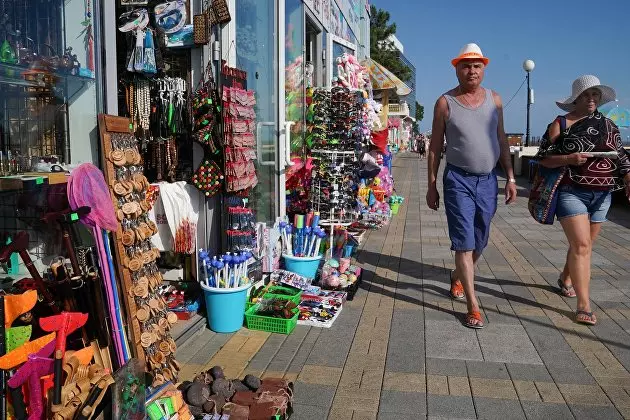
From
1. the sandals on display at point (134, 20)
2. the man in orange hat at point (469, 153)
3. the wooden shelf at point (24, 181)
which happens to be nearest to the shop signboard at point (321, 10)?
the sandals on display at point (134, 20)

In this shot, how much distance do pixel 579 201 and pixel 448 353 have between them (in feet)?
5.66

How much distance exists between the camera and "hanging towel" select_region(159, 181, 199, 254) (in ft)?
14.4

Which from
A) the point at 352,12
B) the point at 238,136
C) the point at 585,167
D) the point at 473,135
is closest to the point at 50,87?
the point at 238,136

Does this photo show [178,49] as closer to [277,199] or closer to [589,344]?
[277,199]

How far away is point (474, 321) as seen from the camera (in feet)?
14.7

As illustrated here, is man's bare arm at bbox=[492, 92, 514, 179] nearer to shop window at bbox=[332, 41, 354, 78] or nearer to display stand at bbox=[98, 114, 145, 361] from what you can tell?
display stand at bbox=[98, 114, 145, 361]

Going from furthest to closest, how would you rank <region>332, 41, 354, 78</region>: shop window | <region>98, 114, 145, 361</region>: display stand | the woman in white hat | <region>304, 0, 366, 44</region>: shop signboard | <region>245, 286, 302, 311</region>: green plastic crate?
<region>332, 41, 354, 78</region>: shop window → <region>304, 0, 366, 44</region>: shop signboard → <region>245, 286, 302, 311</region>: green plastic crate → the woman in white hat → <region>98, 114, 145, 361</region>: display stand

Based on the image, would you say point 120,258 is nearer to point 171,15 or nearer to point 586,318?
point 171,15

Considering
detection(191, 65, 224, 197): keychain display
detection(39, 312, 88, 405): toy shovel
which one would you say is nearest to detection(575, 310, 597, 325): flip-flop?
detection(191, 65, 224, 197): keychain display

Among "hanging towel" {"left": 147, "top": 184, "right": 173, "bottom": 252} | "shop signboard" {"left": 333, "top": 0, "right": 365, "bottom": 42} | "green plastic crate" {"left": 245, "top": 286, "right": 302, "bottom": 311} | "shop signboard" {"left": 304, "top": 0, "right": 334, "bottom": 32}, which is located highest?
"shop signboard" {"left": 333, "top": 0, "right": 365, "bottom": 42}

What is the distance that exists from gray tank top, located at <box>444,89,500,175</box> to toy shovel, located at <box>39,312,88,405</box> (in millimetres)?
3027

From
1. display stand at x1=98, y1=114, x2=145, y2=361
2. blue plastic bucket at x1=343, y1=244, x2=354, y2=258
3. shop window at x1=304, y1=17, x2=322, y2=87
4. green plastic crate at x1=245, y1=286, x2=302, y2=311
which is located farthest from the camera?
shop window at x1=304, y1=17, x2=322, y2=87

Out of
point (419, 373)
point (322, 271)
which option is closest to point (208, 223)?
point (322, 271)

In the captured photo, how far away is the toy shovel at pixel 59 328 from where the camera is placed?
2229mm
